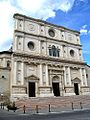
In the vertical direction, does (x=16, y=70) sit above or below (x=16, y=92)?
above

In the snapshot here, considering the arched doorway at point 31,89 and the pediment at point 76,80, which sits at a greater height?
the pediment at point 76,80

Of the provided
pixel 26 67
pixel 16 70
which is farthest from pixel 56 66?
pixel 16 70

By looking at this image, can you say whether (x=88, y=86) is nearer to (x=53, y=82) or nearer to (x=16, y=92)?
(x=53, y=82)

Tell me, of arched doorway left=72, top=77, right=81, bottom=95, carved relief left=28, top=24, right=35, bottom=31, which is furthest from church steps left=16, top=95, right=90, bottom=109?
carved relief left=28, top=24, right=35, bottom=31

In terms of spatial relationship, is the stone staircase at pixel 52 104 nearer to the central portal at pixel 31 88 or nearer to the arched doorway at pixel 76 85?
the central portal at pixel 31 88

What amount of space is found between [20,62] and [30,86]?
473 cm

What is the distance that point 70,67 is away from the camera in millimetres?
36406

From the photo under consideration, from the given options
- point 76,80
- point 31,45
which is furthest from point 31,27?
point 76,80

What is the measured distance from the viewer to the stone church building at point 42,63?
29672 mm

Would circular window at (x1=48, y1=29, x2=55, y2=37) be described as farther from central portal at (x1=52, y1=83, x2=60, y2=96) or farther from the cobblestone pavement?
the cobblestone pavement

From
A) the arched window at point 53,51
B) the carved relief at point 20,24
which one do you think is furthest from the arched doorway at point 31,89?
the carved relief at point 20,24

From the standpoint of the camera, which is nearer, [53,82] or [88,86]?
[53,82]

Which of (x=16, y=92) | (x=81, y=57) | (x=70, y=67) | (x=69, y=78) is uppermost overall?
(x=81, y=57)

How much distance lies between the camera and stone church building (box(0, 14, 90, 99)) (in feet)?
97.3
